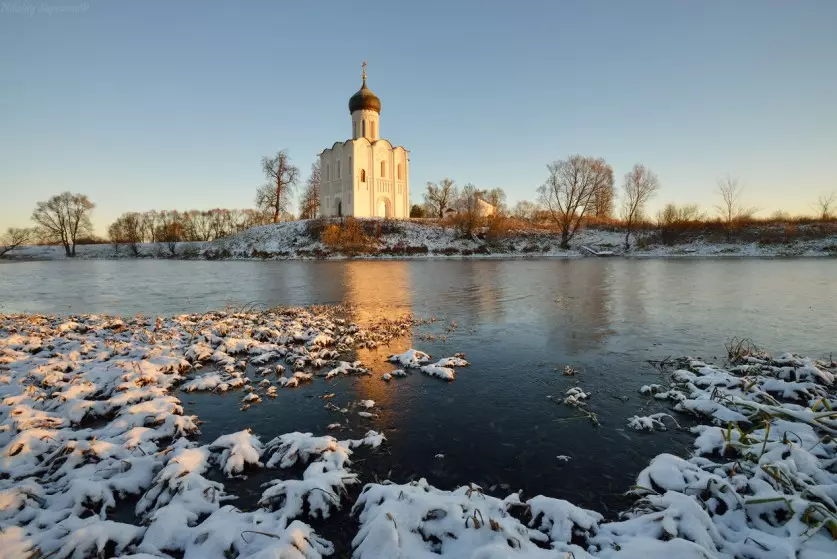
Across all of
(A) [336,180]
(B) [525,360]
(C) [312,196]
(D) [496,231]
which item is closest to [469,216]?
(D) [496,231]

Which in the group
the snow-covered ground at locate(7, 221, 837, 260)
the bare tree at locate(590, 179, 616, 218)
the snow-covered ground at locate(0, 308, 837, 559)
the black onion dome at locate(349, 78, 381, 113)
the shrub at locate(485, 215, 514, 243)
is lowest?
the snow-covered ground at locate(0, 308, 837, 559)

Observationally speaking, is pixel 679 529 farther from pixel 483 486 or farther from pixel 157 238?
pixel 157 238

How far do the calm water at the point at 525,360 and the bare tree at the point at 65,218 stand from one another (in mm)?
66707

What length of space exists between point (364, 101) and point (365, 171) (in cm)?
1077

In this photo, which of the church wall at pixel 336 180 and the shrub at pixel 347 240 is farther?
the church wall at pixel 336 180

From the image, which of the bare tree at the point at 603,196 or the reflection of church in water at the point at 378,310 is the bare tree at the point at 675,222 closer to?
the bare tree at the point at 603,196

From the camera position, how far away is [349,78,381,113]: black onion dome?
202 feet

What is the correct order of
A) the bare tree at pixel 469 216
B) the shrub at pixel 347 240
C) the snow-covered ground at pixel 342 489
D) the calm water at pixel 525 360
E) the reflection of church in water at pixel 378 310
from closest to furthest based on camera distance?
the snow-covered ground at pixel 342 489, the calm water at pixel 525 360, the reflection of church in water at pixel 378 310, the shrub at pixel 347 240, the bare tree at pixel 469 216

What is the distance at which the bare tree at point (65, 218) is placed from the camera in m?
68.8

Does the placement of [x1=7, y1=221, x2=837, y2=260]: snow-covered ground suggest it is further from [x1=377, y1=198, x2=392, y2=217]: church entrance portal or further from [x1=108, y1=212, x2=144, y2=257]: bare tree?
[x1=108, y1=212, x2=144, y2=257]: bare tree

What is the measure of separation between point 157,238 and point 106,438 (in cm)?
10100

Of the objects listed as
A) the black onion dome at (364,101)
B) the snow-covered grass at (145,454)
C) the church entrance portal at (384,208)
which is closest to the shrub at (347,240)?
the church entrance portal at (384,208)

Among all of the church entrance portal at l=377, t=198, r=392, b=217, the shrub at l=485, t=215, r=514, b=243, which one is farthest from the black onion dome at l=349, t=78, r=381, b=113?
the shrub at l=485, t=215, r=514, b=243

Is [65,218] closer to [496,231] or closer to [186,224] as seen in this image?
[186,224]
